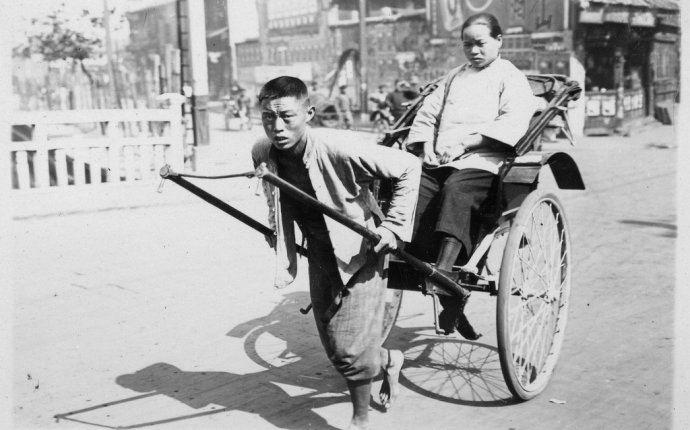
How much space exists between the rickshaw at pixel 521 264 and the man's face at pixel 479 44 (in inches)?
18.2

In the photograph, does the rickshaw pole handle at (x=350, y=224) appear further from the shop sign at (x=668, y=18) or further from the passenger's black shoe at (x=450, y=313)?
the shop sign at (x=668, y=18)

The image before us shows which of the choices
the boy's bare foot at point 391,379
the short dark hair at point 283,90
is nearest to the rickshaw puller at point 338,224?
the short dark hair at point 283,90

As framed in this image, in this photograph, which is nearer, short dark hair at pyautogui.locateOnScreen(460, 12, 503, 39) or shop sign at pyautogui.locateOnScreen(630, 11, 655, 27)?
short dark hair at pyautogui.locateOnScreen(460, 12, 503, 39)

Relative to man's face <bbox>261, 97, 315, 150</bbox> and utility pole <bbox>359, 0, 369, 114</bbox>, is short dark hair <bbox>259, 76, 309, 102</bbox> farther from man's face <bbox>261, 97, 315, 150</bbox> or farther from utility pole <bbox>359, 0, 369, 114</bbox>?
utility pole <bbox>359, 0, 369, 114</bbox>

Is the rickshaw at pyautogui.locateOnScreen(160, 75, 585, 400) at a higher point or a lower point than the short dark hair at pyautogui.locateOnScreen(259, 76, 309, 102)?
lower

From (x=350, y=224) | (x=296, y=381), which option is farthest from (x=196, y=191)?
(x=296, y=381)

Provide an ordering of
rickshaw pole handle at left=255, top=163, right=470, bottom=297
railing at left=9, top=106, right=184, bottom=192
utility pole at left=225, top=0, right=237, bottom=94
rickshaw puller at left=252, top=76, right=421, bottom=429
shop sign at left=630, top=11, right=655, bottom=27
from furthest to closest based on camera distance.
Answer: utility pole at left=225, top=0, right=237, bottom=94, shop sign at left=630, top=11, right=655, bottom=27, railing at left=9, top=106, right=184, bottom=192, rickshaw puller at left=252, top=76, right=421, bottom=429, rickshaw pole handle at left=255, top=163, right=470, bottom=297

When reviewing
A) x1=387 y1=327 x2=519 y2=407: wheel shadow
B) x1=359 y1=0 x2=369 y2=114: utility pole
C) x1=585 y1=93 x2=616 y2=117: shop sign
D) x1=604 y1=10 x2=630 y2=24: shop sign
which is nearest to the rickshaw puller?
x1=387 y1=327 x2=519 y2=407: wheel shadow

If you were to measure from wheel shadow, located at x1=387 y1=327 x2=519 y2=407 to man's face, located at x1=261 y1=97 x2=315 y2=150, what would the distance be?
167 cm

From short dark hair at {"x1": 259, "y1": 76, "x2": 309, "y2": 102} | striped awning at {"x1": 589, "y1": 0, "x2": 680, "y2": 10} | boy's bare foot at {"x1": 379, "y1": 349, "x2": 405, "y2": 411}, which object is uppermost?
striped awning at {"x1": 589, "y1": 0, "x2": 680, "y2": 10}

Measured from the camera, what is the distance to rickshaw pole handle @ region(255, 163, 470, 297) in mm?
2695

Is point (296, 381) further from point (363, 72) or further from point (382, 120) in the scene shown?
point (363, 72)

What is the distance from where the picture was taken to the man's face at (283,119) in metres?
3.02

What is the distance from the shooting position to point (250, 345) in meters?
4.78
